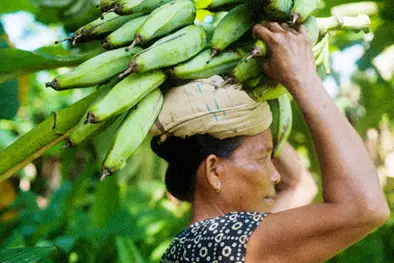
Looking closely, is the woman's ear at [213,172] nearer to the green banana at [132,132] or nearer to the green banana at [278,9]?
the green banana at [132,132]

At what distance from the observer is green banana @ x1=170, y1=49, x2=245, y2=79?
4.00 feet

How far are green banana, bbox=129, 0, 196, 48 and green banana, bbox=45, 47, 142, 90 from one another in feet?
0.25

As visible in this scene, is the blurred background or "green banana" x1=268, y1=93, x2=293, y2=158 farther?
the blurred background

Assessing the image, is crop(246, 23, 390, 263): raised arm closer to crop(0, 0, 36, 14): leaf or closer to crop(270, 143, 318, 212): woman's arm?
crop(270, 143, 318, 212): woman's arm

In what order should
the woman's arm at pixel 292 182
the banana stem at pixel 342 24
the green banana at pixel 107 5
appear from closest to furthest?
1. the green banana at pixel 107 5
2. the banana stem at pixel 342 24
3. the woman's arm at pixel 292 182

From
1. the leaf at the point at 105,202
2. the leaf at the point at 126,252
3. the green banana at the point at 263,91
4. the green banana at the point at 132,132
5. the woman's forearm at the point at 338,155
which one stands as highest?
the green banana at the point at 132,132

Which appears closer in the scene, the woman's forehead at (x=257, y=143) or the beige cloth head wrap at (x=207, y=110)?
the beige cloth head wrap at (x=207, y=110)

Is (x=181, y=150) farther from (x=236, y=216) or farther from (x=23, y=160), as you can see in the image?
(x=23, y=160)

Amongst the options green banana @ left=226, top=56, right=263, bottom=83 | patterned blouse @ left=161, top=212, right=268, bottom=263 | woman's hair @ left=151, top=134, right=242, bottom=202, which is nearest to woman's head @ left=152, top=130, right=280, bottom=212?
woman's hair @ left=151, top=134, right=242, bottom=202

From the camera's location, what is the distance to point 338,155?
1.12 meters

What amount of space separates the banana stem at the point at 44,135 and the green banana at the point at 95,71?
11cm

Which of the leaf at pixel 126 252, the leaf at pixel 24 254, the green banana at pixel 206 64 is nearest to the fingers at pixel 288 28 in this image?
the green banana at pixel 206 64

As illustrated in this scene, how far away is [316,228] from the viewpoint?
1.11 metres

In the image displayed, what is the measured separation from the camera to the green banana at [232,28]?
3.85 ft
